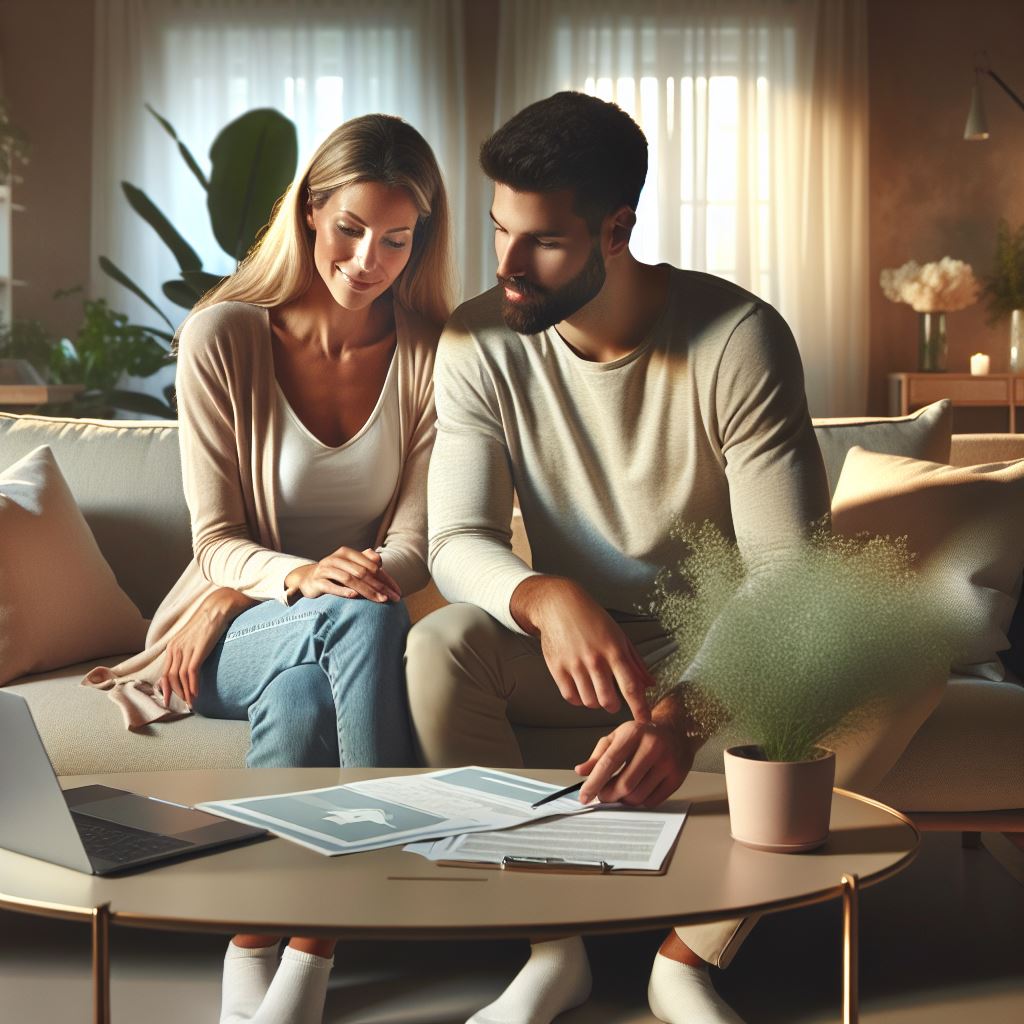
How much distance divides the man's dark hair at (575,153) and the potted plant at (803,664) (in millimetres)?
776

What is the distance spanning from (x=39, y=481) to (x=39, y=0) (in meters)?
4.74

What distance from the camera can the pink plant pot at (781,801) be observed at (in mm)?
1118

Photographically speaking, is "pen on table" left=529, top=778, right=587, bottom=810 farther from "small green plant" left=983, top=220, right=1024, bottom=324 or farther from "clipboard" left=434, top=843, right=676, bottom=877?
"small green plant" left=983, top=220, right=1024, bottom=324

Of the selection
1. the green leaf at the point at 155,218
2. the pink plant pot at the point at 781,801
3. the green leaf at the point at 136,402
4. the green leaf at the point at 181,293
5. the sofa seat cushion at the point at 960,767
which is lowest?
A: the sofa seat cushion at the point at 960,767

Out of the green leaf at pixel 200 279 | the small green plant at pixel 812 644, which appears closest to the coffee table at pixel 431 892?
the small green plant at pixel 812 644

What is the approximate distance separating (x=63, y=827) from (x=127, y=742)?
832mm

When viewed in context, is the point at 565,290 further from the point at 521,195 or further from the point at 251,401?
the point at 251,401

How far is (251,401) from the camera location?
2037 millimetres

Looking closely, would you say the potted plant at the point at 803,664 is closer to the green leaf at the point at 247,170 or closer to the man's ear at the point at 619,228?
the man's ear at the point at 619,228

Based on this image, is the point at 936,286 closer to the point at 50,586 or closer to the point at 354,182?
the point at 354,182

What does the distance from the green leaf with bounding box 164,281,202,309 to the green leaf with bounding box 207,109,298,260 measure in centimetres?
20

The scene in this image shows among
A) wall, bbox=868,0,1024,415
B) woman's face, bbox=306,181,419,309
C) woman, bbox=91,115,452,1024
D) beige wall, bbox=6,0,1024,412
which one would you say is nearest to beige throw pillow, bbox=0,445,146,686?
woman, bbox=91,115,452,1024

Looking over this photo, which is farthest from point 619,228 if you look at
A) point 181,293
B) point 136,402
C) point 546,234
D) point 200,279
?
point 136,402

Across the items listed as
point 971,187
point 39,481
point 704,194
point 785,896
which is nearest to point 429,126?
point 704,194
